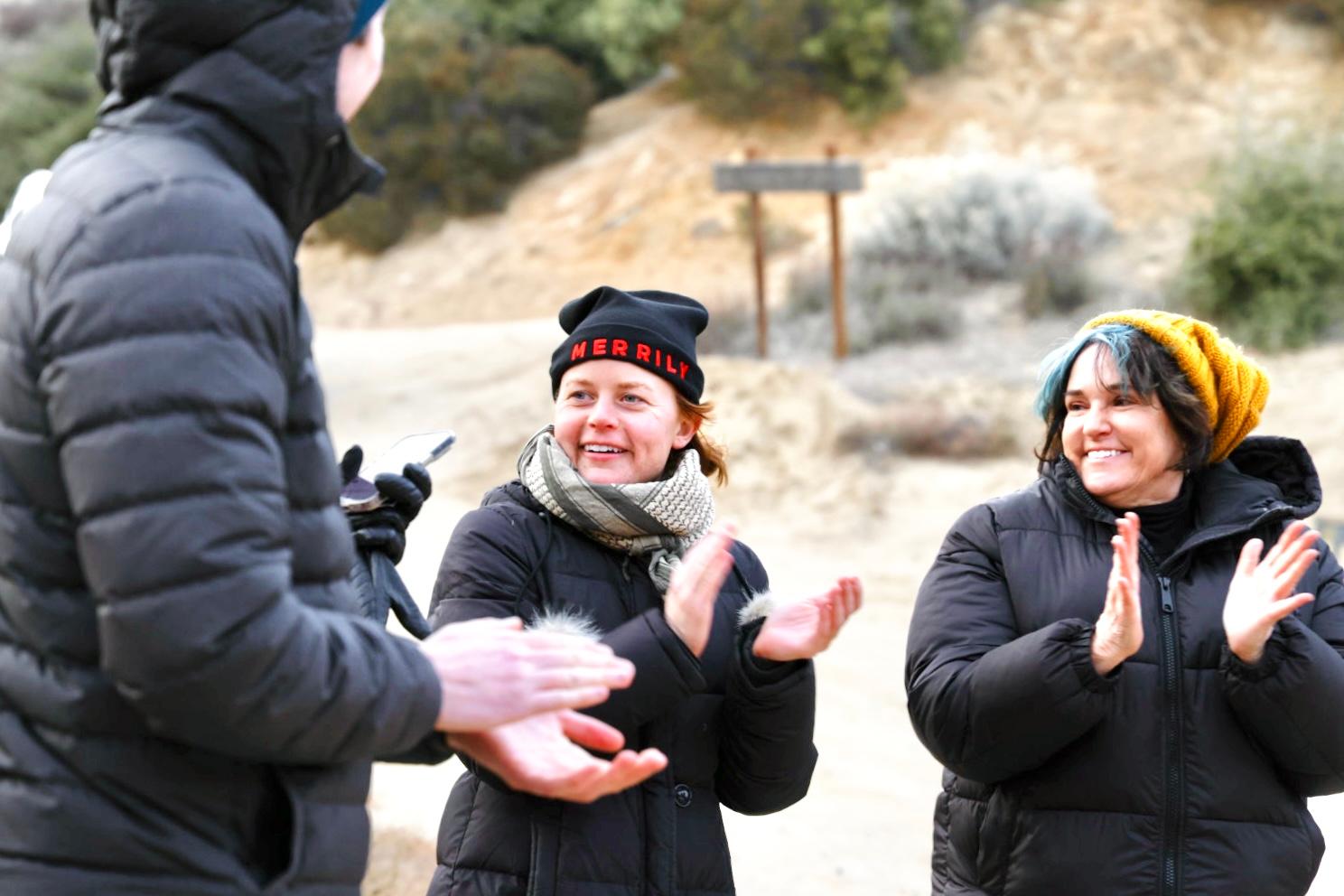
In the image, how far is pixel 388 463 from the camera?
9.30ft

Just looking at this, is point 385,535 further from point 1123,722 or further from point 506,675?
point 1123,722

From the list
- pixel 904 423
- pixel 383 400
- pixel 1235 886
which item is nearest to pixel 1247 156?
pixel 904 423

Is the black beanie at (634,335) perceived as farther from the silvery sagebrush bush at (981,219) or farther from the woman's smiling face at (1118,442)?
the silvery sagebrush bush at (981,219)

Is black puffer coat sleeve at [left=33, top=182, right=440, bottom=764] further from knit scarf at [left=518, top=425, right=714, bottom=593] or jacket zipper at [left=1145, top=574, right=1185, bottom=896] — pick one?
jacket zipper at [left=1145, top=574, right=1185, bottom=896]

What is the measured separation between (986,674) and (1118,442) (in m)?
0.57

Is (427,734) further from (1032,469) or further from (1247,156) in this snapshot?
(1247,156)

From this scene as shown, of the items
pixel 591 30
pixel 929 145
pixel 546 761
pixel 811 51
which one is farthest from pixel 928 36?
pixel 546 761

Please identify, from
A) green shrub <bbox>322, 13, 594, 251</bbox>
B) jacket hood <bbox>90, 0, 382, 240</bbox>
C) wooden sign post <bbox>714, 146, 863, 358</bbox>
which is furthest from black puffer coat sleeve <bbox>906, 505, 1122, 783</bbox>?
green shrub <bbox>322, 13, 594, 251</bbox>

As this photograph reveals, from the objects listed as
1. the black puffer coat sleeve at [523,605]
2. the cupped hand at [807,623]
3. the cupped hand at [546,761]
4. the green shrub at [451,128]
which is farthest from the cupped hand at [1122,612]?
the green shrub at [451,128]

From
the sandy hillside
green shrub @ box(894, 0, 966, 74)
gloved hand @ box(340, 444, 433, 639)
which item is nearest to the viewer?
gloved hand @ box(340, 444, 433, 639)

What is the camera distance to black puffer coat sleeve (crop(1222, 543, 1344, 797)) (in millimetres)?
2742

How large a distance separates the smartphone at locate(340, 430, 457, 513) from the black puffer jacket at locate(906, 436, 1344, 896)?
98cm

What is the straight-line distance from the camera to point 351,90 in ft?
5.79

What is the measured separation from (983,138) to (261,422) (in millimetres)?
19150
